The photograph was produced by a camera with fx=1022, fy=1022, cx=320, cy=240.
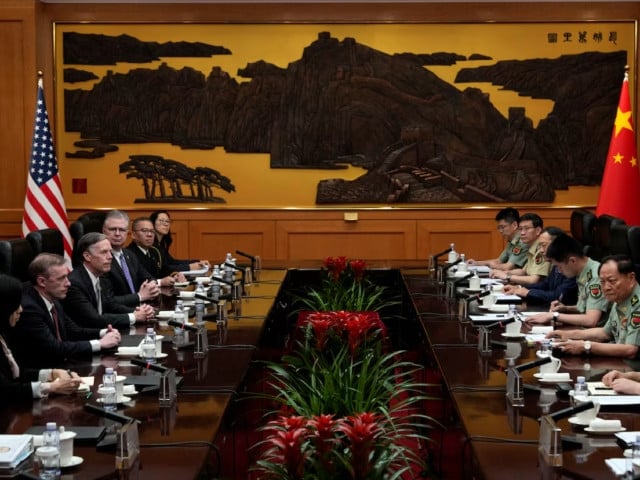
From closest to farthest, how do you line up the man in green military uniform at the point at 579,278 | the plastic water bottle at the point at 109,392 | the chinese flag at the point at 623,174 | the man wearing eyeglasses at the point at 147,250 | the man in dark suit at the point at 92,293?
1. the plastic water bottle at the point at 109,392
2. the man in dark suit at the point at 92,293
3. the man in green military uniform at the point at 579,278
4. the man wearing eyeglasses at the point at 147,250
5. the chinese flag at the point at 623,174

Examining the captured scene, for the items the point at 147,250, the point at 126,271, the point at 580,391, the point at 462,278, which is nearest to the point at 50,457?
the point at 580,391

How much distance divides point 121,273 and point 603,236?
3.67 m

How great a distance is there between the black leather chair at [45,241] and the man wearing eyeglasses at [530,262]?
346cm

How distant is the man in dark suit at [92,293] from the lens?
5758 mm

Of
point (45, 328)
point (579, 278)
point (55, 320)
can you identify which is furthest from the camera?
point (579, 278)

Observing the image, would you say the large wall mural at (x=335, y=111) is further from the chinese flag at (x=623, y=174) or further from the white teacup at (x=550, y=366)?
the white teacup at (x=550, y=366)

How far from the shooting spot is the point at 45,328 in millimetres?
4672

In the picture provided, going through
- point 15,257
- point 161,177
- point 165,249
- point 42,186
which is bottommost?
point 165,249

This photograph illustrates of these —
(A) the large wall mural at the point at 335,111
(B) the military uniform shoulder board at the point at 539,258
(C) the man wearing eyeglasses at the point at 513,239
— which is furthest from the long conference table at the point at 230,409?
(A) the large wall mural at the point at 335,111

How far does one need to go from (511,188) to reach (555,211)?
1.71ft

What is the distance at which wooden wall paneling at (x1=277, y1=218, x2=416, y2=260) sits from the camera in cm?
1086

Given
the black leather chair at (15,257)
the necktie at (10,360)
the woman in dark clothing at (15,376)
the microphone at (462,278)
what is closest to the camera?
the woman in dark clothing at (15,376)

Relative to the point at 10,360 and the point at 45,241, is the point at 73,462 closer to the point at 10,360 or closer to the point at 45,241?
the point at 10,360

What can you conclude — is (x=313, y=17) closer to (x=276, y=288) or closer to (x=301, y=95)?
(x=301, y=95)
